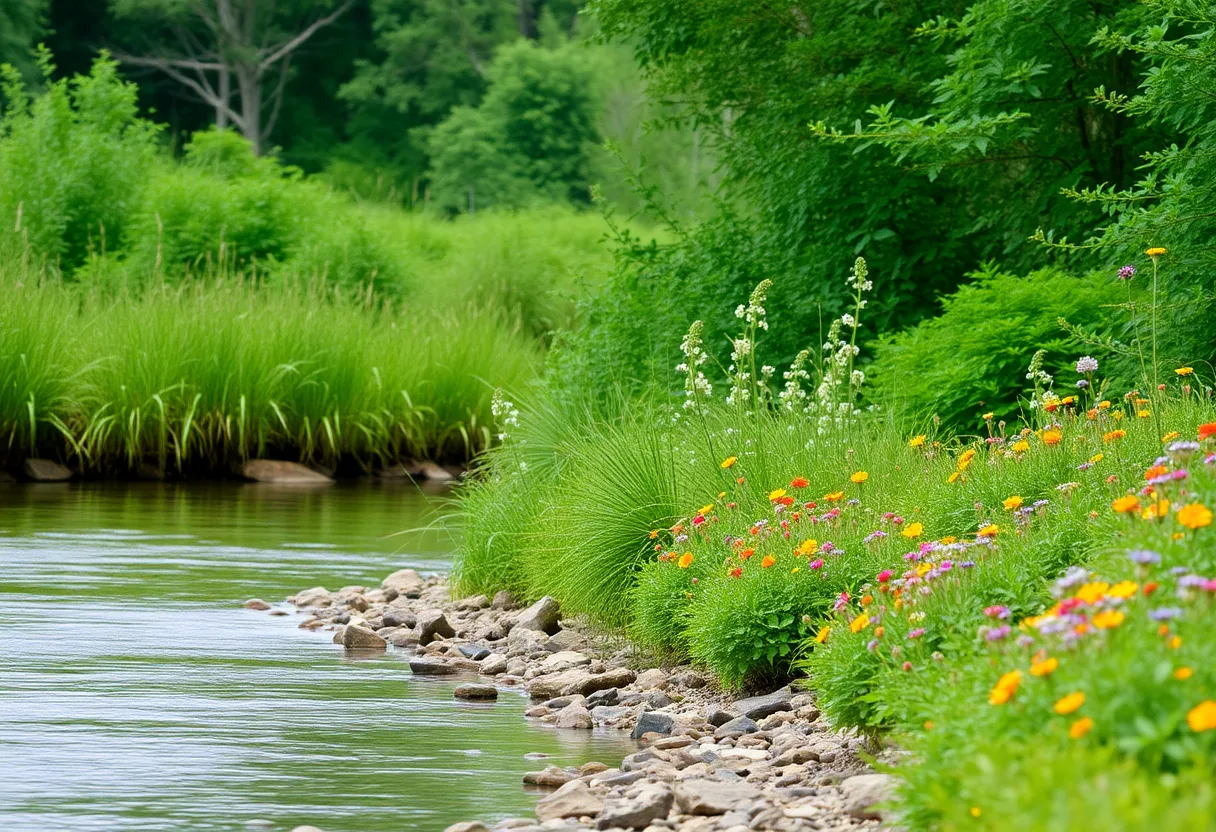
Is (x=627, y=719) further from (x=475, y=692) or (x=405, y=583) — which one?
(x=405, y=583)

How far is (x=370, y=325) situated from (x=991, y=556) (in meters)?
14.3

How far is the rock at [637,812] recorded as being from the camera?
461cm

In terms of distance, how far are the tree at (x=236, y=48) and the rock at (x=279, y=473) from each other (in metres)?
33.3

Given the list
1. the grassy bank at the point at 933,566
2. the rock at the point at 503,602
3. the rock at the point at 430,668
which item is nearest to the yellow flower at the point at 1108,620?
the grassy bank at the point at 933,566

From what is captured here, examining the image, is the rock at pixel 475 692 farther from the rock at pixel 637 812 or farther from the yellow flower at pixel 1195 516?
the yellow flower at pixel 1195 516

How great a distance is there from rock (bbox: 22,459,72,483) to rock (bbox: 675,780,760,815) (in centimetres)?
1210

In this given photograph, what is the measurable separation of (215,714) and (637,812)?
7.05ft

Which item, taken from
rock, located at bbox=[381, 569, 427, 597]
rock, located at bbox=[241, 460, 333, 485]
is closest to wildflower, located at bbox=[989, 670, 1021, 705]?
rock, located at bbox=[381, 569, 427, 597]

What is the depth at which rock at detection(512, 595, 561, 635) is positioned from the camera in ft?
26.5

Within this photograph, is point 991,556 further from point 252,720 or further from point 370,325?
point 370,325

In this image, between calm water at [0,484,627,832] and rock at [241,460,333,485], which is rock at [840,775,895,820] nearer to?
calm water at [0,484,627,832]

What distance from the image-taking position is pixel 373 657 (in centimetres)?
773

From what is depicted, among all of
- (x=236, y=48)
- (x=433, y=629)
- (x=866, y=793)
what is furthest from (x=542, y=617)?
(x=236, y=48)

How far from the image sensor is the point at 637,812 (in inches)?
181
